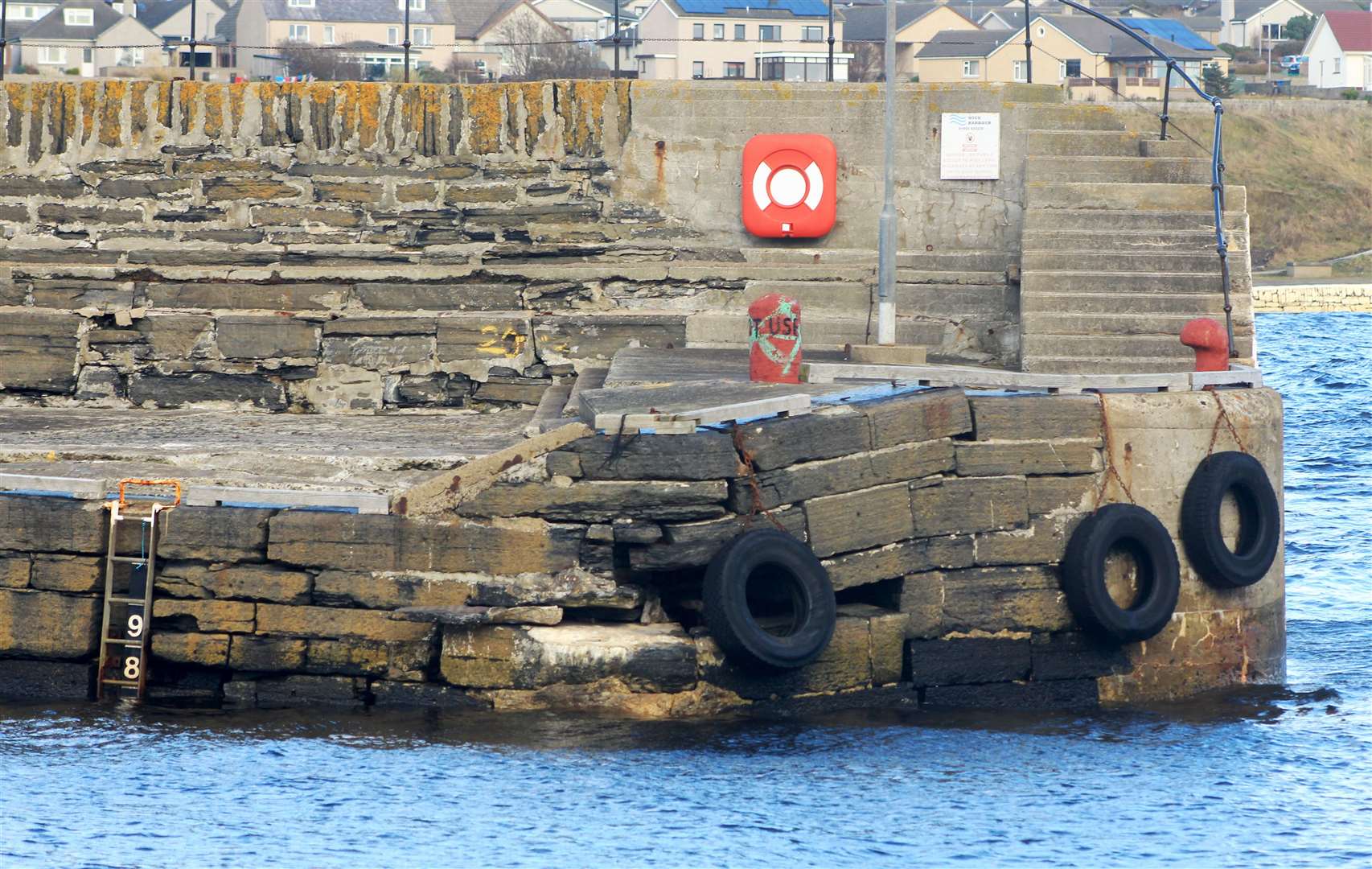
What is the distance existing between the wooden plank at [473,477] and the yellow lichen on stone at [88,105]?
731cm

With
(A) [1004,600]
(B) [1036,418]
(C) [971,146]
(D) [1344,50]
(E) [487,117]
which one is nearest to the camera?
(A) [1004,600]

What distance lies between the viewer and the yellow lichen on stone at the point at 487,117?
56.6 feet

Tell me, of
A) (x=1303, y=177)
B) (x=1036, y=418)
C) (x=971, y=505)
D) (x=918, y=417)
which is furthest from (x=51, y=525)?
(x=1303, y=177)

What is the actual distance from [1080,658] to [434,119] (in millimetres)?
8000

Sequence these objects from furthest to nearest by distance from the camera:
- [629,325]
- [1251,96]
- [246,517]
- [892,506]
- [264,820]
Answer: [1251,96] < [629,325] < [892,506] < [246,517] < [264,820]

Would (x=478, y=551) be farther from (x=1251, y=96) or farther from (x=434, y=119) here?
A: (x=1251, y=96)

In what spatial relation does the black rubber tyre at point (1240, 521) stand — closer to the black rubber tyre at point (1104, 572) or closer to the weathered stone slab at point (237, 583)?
the black rubber tyre at point (1104, 572)

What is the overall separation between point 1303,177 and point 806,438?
6935cm

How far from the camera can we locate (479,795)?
10508mm

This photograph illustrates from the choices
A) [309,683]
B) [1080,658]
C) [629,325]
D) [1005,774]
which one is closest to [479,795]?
[309,683]

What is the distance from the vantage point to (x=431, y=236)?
17.1 metres

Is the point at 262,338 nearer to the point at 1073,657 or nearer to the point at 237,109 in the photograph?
the point at 237,109

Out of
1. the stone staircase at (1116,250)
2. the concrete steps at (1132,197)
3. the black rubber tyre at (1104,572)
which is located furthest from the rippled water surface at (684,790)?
the concrete steps at (1132,197)

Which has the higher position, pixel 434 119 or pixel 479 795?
pixel 434 119
